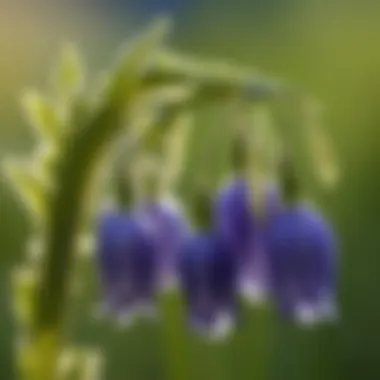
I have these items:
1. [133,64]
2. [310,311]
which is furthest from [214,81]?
[310,311]

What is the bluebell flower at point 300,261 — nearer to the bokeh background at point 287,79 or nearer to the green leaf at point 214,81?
the green leaf at point 214,81

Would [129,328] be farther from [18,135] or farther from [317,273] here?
[317,273]

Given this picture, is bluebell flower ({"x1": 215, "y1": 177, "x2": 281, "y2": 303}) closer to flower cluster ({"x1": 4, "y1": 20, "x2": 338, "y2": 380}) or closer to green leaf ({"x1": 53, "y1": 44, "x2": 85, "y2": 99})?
flower cluster ({"x1": 4, "y1": 20, "x2": 338, "y2": 380})

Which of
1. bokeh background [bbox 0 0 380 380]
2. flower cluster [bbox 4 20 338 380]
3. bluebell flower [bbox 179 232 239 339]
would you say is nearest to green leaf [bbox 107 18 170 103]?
flower cluster [bbox 4 20 338 380]

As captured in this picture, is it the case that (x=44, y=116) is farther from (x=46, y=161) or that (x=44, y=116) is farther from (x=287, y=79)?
(x=287, y=79)

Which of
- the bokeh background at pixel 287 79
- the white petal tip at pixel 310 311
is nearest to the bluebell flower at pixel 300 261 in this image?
the white petal tip at pixel 310 311

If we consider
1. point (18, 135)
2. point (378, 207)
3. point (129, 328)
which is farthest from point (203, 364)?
point (18, 135)
